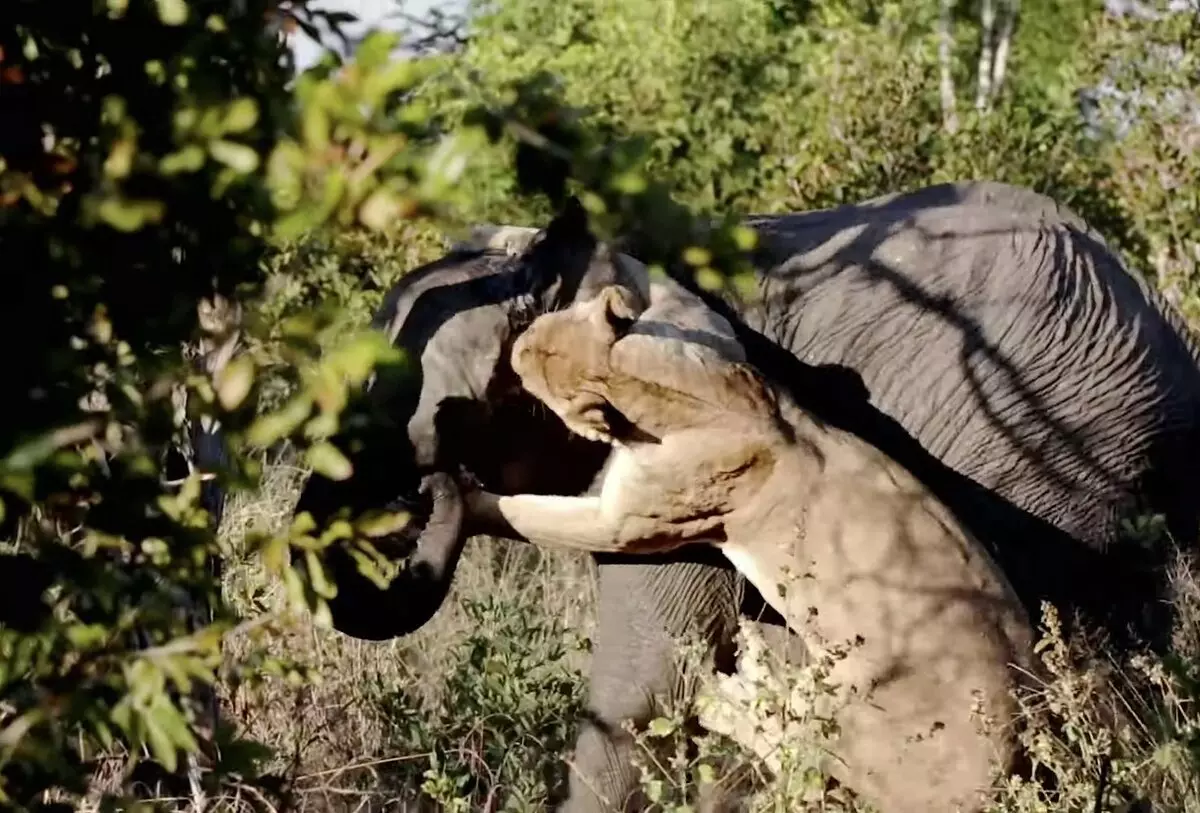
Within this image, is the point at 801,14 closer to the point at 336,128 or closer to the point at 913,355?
the point at 913,355

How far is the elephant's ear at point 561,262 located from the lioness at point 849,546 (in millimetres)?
415

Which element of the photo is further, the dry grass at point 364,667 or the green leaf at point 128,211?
the dry grass at point 364,667

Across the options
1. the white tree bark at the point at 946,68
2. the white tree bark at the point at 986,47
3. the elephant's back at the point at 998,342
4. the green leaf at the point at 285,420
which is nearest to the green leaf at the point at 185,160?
the green leaf at the point at 285,420

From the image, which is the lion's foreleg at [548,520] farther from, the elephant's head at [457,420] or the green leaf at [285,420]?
the green leaf at [285,420]

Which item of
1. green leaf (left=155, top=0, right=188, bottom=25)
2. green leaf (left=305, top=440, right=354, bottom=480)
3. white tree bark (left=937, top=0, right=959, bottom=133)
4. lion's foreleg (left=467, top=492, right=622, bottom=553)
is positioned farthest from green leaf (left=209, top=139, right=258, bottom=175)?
white tree bark (left=937, top=0, right=959, bottom=133)

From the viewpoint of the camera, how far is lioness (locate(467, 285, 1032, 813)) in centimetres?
411

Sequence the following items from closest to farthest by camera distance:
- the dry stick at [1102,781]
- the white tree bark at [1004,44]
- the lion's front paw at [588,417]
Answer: the dry stick at [1102,781] → the lion's front paw at [588,417] → the white tree bark at [1004,44]

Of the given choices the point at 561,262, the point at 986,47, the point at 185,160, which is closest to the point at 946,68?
the point at 986,47

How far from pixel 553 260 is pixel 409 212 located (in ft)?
9.68

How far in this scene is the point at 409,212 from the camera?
1690mm

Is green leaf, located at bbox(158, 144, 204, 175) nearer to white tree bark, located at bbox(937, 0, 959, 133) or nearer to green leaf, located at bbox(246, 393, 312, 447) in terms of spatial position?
green leaf, located at bbox(246, 393, 312, 447)

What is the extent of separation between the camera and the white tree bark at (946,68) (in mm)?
10695

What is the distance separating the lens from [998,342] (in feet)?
15.1

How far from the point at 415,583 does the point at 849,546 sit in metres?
1.01
